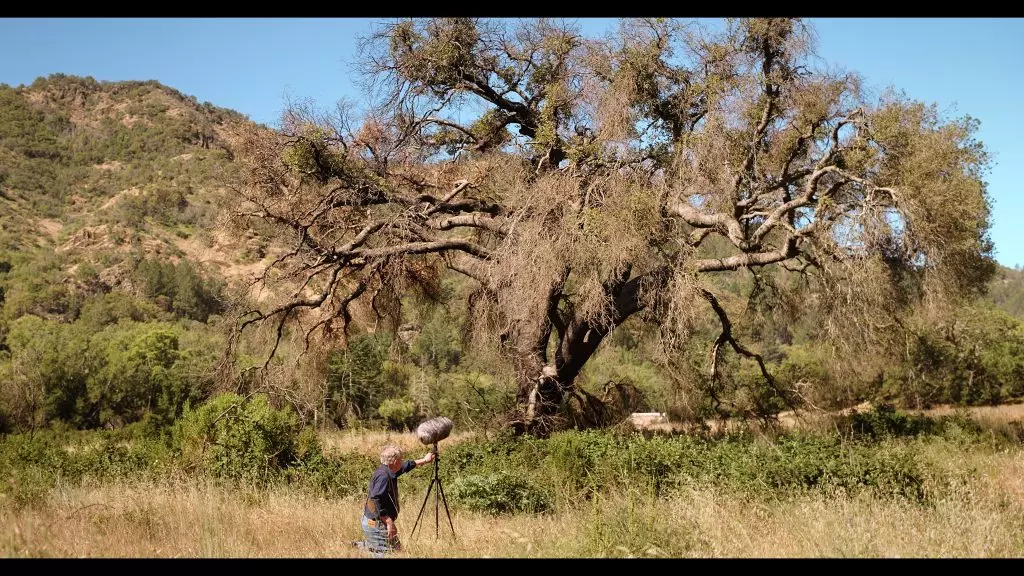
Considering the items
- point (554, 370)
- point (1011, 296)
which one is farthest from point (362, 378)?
point (1011, 296)

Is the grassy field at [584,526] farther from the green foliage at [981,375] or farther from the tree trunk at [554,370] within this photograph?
the green foliage at [981,375]

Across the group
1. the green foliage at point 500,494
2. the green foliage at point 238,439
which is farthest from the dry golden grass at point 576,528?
the green foliage at point 238,439

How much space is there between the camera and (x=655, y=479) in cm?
909

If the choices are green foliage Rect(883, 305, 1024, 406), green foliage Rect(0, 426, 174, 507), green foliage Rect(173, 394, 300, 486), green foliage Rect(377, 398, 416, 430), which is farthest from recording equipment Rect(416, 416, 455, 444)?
green foliage Rect(377, 398, 416, 430)

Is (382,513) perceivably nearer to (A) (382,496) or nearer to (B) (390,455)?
(A) (382,496)

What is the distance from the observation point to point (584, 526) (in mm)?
6770

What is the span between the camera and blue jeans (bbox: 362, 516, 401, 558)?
252 inches

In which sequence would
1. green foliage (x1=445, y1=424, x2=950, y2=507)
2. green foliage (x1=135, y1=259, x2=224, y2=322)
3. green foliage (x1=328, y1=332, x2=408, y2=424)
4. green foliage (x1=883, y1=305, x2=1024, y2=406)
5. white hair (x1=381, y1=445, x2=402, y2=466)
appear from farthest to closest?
green foliage (x1=135, y1=259, x2=224, y2=322) → green foliage (x1=883, y1=305, x2=1024, y2=406) → green foliage (x1=328, y1=332, x2=408, y2=424) → green foliage (x1=445, y1=424, x2=950, y2=507) → white hair (x1=381, y1=445, x2=402, y2=466)

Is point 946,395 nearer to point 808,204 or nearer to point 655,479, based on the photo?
point 808,204

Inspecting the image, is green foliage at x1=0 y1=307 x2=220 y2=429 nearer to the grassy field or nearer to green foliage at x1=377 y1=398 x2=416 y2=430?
green foliage at x1=377 y1=398 x2=416 y2=430

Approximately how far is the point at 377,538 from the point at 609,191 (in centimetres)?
803

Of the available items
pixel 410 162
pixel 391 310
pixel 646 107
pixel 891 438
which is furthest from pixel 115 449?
pixel 891 438

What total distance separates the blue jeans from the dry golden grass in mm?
131
